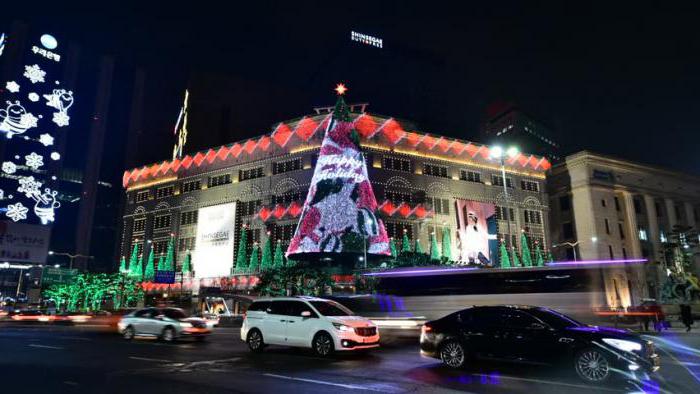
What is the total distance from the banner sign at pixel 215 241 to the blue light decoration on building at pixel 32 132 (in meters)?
24.8

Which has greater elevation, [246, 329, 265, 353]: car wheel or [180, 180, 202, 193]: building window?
[180, 180, 202, 193]: building window

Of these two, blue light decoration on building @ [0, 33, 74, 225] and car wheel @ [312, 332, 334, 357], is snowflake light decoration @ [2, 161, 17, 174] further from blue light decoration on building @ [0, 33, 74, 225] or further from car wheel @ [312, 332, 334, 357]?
car wheel @ [312, 332, 334, 357]

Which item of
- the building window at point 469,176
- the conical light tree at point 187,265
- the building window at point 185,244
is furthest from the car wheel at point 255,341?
the building window at point 185,244

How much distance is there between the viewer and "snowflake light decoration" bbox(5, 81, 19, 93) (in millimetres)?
62094

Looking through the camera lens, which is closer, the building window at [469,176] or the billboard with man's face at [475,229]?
the billboard with man's face at [475,229]

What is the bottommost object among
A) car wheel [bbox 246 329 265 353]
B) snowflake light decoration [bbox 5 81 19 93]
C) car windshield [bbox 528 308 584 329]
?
car wheel [bbox 246 329 265 353]

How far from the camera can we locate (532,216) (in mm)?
59656

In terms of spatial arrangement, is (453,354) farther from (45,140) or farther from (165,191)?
(45,140)

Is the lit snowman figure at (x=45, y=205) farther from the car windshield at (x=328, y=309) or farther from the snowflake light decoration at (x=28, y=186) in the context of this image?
the car windshield at (x=328, y=309)

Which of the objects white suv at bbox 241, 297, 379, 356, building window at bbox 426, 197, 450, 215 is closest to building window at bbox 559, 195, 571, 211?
building window at bbox 426, 197, 450, 215

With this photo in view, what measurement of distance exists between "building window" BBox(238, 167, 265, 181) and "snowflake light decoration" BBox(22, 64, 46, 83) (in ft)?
118

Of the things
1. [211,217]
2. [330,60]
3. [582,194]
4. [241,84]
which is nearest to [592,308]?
[211,217]

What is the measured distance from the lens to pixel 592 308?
1554 centimetres

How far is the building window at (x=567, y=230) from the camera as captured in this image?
65.6 metres
